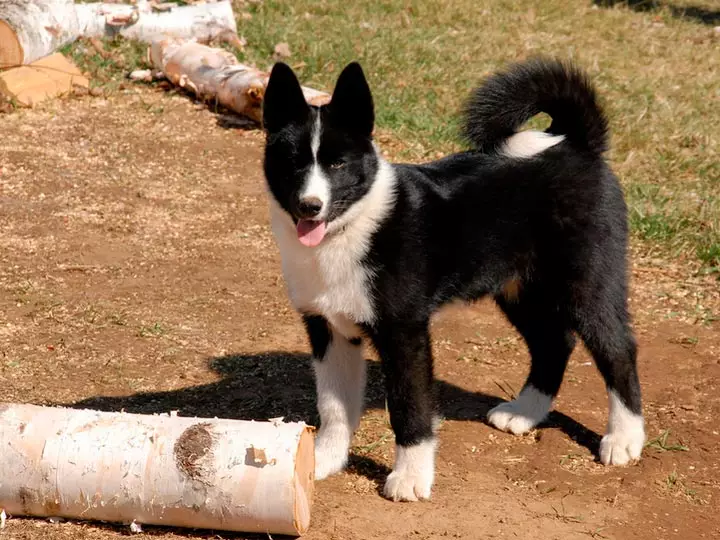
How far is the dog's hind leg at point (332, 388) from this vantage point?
14.6ft

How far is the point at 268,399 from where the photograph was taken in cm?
516

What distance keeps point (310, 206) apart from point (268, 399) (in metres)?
1.49

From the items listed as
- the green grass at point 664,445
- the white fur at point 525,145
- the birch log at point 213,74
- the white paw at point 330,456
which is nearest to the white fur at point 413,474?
the white paw at point 330,456

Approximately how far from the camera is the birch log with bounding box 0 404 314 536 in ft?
12.4

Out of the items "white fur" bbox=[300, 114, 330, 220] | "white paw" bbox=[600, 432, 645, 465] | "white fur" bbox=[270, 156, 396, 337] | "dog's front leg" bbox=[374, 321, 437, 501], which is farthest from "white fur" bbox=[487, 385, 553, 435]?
"white fur" bbox=[300, 114, 330, 220]

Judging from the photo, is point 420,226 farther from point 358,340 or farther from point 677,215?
point 677,215

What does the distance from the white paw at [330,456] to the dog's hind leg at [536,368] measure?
0.86 metres

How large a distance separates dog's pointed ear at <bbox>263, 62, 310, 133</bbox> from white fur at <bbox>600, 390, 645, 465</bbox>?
1805 mm

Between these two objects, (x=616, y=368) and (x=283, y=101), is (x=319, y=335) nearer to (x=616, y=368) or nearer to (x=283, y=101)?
(x=283, y=101)

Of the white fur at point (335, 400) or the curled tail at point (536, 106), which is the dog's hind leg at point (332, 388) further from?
the curled tail at point (536, 106)

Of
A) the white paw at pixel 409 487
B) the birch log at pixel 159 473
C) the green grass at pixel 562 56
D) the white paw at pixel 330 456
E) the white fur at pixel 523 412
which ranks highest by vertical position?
the birch log at pixel 159 473

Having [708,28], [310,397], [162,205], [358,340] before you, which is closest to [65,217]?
[162,205]

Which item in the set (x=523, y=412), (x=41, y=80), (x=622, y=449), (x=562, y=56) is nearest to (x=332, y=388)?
(x=523, y=412)

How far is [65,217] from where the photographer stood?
23.2ft
